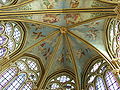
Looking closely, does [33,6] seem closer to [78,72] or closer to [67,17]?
[67,17]

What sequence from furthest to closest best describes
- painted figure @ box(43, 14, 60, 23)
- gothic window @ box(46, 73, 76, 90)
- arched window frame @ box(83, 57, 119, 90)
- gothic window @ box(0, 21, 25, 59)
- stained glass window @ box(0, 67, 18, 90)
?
1. gothic window @ box(46, 73, 76, 90)
2. painted figure @ box(43, 14, 60, 23)
3. gothic window @ box(0, 21, 25, 59)
4. arched window frame @ box(83, 57, 119, 90)
5. stained glass window @ box(0, 67, 18, 90)

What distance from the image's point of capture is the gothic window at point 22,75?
14.7 meters

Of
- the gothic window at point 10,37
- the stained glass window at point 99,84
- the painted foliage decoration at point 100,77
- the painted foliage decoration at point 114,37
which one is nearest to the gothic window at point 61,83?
the painted foliage decoration at point 100,77

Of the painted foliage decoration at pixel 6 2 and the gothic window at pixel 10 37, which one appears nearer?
the painted foliage decoration at pixel 6 2

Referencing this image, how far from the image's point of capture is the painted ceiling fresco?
15594 mm

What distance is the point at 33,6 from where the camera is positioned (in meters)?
15.2

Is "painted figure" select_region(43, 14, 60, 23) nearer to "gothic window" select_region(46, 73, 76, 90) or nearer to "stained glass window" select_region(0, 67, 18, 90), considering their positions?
"stained glass window" select_region(0, 67, 18, 90)

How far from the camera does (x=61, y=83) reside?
16797 mm

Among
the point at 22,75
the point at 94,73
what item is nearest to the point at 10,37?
the point at 22,75

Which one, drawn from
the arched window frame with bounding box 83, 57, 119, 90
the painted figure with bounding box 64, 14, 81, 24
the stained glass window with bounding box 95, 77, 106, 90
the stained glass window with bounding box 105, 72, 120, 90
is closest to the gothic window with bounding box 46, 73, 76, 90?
the arched window frame with bounding box 83, 57, 119, 90

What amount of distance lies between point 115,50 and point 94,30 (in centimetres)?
261

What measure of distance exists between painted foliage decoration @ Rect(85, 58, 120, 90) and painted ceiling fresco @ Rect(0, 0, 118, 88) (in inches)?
33.0

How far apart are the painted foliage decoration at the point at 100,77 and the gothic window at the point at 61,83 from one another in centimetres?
136

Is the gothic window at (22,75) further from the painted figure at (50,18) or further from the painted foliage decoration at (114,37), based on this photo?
the painted foliage decoration at (114,37)
